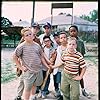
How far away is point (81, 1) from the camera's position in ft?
6.14

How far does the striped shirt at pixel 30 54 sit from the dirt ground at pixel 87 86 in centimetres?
16

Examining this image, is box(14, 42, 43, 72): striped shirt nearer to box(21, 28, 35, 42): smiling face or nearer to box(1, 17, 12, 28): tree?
box(21, 28, 35, 42): smiling face

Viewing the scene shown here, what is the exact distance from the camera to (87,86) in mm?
A: 1860

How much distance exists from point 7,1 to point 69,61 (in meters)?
0.66

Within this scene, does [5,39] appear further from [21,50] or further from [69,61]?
[69,61]

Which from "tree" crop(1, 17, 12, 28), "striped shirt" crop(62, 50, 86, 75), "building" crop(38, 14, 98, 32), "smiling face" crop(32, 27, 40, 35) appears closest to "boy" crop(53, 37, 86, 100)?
"striped shirt" crop(62, 50, 86, 75)

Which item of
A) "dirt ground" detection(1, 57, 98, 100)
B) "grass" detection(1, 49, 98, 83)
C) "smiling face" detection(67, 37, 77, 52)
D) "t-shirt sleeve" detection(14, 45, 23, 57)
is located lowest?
"dirt ground" detection(1, 57, 98, 100)

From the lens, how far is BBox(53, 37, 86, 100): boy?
1.79m

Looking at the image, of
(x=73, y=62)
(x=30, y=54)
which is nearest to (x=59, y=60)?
(x=73, y=62)

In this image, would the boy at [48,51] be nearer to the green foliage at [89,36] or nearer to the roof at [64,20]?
the roof at [64,20]

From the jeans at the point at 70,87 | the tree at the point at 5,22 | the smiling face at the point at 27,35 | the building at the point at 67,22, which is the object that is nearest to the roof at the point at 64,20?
the building at the point at 67,22

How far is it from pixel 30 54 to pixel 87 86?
1.62ft

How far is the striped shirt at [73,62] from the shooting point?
178cm

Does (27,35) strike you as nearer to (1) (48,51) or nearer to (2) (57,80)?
(1) (48,51)
